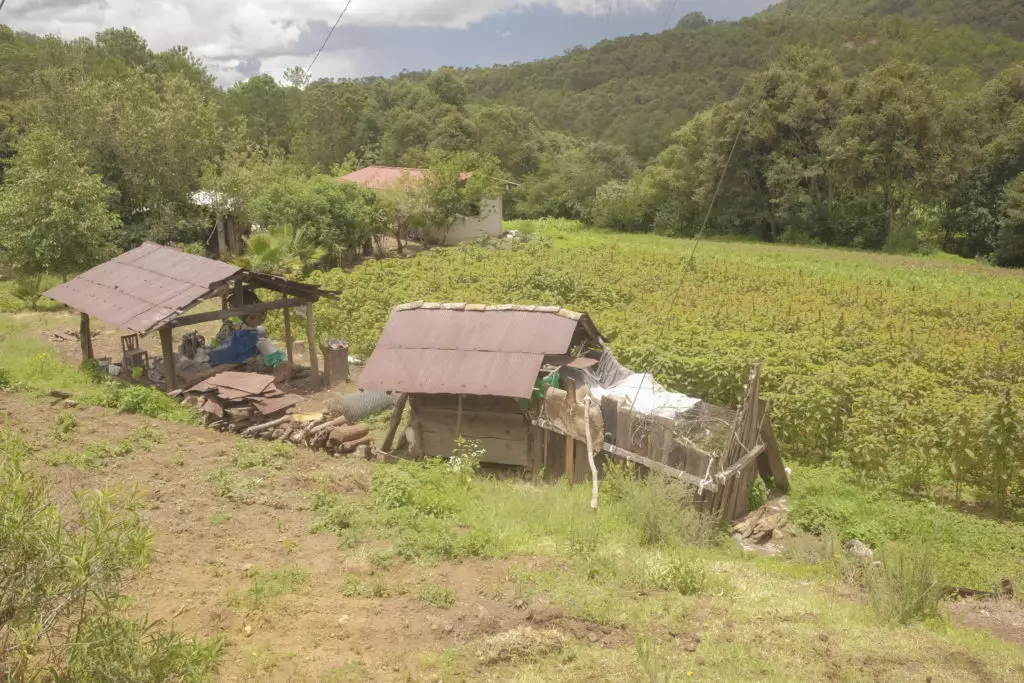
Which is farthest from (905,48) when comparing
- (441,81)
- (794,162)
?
(441,81)

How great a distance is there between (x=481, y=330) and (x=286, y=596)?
597cm

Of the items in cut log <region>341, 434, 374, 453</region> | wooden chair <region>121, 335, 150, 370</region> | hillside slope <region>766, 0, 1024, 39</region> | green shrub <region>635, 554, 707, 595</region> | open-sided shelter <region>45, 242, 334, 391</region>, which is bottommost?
cut log <region>341, 434, 374, 453</region>

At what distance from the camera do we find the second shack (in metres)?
11.3

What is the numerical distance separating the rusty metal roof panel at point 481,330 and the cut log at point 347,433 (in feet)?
5.10

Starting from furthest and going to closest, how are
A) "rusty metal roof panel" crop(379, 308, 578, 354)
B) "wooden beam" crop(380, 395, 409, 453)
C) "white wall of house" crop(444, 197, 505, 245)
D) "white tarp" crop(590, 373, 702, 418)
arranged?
"white wall of house" crop(444, 197, 505, 245) → "wooden beam" crop(380, 395, 409, 453) → "rusty metal roof panel" crop(379, 308, 578, 354) → "white tarp" crop(590, 373, 702, 418)

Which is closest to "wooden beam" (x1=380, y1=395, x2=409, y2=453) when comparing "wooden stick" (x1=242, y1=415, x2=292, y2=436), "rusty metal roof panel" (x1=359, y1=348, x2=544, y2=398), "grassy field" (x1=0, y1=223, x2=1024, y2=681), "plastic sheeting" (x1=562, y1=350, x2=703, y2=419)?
"rusty metal roof panel" (x1=359, y1=348, x2=544, y2=398)

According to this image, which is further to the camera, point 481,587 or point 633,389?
point 633,389

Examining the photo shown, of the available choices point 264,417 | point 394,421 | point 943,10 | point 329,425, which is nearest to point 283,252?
point 264,417

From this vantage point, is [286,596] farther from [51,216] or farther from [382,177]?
[382,177]

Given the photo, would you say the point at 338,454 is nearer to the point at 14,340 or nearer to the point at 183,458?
the point at 183,458

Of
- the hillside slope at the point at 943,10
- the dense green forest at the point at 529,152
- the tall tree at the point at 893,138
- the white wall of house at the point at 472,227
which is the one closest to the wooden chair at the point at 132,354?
the dense green forest at the point at 529,152

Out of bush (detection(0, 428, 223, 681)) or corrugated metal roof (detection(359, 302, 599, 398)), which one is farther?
corrugated metal roof (detection(359, 302, 599, 398))

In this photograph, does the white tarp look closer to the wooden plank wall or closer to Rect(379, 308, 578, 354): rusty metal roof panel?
Rect(379, 308, 578, 354): rusty metal roof panel

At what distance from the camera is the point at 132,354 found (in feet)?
51.0
